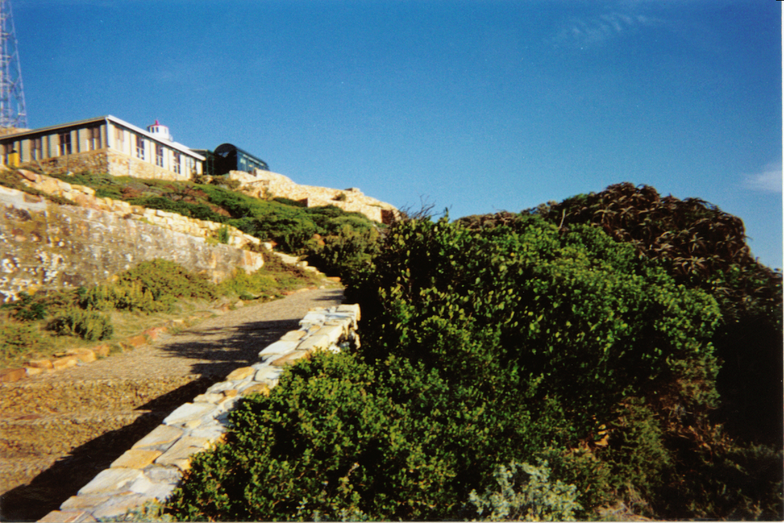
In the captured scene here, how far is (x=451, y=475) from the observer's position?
302cm

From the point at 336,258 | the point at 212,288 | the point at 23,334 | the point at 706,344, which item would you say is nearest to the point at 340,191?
the point at 336,258

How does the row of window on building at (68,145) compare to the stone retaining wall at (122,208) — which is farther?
the row of window on building at (68,145)

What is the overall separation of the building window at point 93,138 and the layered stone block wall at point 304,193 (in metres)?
8.41

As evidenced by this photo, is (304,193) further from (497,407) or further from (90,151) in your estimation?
(497,407)

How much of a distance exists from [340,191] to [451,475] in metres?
34.9

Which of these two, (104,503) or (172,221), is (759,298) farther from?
(172,221)

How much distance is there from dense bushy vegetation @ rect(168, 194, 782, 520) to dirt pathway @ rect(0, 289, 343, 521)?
183 cm

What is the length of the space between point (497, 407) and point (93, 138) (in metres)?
30.8

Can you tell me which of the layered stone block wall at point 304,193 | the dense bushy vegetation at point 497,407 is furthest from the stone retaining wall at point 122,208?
the layered stone block wall at point 304,193

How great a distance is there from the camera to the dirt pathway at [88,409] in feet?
12.2

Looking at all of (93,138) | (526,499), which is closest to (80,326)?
(526,499)

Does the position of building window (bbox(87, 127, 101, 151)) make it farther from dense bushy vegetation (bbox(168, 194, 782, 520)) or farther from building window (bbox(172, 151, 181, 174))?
dense bushy vegetation (bbox(168, 194, 782, 520))

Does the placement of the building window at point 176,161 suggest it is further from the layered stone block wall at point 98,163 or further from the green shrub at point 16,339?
the green shrub at point 16,339

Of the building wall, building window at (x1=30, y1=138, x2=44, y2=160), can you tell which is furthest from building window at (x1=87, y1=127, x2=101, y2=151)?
building window at (x1=30, y1=138, x2=44, y2=160)
